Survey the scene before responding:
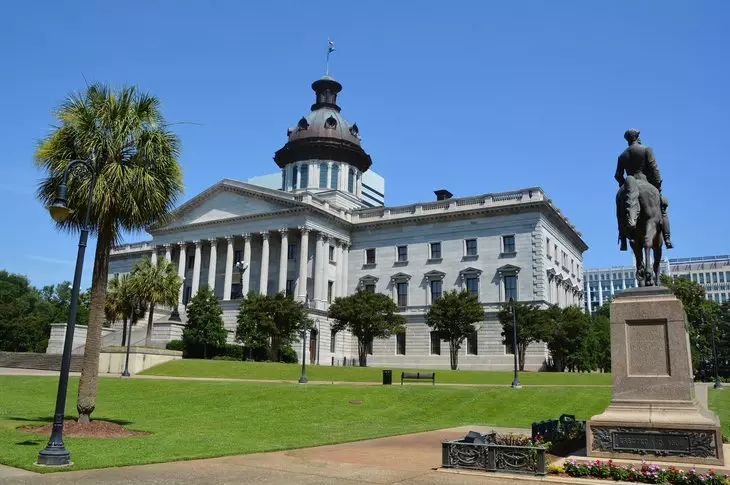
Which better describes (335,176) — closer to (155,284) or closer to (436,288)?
(436,288)

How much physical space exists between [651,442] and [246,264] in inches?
2492

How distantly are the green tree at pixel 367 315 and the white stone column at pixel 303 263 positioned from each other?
9359 millimetres

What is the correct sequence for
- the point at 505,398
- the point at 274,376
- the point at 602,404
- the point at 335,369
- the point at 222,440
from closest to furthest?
the point at 222,440 < the point at 602,404 < the point at 505,398 < the point at 274,376 < the point at 335,369

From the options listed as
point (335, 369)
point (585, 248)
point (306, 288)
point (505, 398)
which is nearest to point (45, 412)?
point (505, 398)

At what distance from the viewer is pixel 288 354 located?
2394 inches

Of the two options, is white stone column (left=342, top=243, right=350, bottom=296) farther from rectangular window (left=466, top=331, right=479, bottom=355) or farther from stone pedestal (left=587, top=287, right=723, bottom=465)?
stone pedestal (left=587, top=287, right=723, bottom=465)

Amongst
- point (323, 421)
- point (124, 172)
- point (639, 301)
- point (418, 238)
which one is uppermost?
point (418, 238)

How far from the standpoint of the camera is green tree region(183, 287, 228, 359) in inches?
2345

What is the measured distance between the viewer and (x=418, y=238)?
72.7 m

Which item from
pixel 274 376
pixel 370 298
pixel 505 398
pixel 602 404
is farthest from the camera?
pixel 370 298

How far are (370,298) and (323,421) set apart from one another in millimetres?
34122

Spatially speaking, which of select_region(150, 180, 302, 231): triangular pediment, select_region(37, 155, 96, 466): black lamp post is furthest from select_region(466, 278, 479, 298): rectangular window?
select_region(37, 155, 96, 466): black lamp post

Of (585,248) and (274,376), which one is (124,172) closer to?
(274,376)

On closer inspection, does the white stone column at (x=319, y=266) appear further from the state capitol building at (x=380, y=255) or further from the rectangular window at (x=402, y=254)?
the rectangular window at (x=402, y=254)
